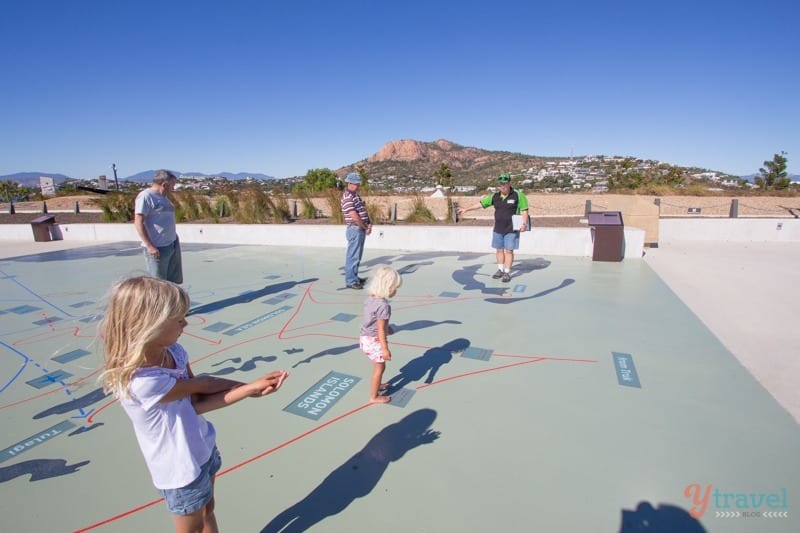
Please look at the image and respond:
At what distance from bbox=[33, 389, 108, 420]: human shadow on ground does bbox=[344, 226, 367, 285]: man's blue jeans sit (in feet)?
→ 10.5

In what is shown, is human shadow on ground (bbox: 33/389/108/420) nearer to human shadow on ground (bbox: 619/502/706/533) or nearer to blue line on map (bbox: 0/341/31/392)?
blue line on map (bbox: 0/341/31/392)

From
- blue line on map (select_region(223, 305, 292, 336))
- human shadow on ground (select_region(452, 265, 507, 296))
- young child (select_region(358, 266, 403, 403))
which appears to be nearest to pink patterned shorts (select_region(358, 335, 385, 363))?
young child (select_region(358, 266, 403, 403))

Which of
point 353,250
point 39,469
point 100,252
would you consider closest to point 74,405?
point 39,469

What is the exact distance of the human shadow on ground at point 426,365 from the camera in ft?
9.80

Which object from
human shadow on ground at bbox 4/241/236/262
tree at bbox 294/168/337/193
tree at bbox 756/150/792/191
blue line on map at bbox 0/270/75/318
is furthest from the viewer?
tree at bbox 294/168/337/193

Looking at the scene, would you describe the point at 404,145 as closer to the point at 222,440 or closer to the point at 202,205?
the point at 202,205

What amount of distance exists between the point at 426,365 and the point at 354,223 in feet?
Result: 8.75

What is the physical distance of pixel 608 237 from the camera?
Answer: 7.18 m

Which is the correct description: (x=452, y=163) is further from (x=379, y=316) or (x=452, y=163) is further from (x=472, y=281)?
(x=379, y=316)

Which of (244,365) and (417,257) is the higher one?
(417,257)

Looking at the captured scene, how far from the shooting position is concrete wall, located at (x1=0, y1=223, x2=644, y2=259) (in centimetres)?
Answer: 777

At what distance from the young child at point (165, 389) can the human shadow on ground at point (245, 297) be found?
3.74 metres

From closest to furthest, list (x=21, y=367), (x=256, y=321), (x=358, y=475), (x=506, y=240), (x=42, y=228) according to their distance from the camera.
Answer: (x=358, y=475), (x=21, y=367), (x=256, y=321), (x=506, y=240), (x=42, y=228)

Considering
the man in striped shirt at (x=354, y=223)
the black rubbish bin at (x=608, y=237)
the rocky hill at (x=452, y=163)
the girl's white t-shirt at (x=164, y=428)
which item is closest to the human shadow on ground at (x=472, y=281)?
the man in striped shirt at (x=354, y=223)
